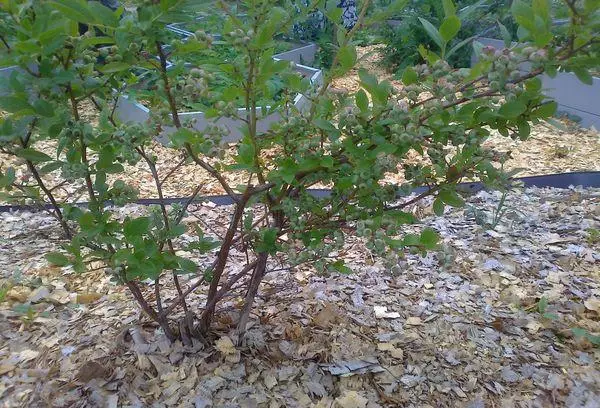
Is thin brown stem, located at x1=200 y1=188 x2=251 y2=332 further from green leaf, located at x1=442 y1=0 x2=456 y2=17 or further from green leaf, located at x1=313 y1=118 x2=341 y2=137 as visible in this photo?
green leaf, located at x1=442 y1=0 x2=456 y2=17

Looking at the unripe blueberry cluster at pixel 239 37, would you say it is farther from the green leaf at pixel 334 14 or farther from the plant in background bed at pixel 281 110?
the green leaf at pixel 334 14

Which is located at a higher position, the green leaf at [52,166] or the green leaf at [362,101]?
the green leaf at [362,101]

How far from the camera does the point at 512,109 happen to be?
39.8 inches

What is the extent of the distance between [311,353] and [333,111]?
75cm

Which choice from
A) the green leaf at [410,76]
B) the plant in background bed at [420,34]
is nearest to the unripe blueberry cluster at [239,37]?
the green leaf at [410,76]

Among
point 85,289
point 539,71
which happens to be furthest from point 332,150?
point 85,289

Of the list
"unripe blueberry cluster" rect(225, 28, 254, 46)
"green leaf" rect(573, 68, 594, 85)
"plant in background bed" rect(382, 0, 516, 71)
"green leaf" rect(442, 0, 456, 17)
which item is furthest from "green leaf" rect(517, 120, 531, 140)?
"plant in background bed" rect(382, 0, 516, 71)

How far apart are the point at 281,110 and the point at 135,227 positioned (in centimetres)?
41

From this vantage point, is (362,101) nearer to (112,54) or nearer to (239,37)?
(239,37)

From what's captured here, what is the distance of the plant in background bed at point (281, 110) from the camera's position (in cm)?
95

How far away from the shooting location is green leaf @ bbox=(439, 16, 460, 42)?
101 centimetres

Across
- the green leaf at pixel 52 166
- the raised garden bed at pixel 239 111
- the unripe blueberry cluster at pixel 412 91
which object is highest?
the unripe blueberry cluster at pixel 412 91

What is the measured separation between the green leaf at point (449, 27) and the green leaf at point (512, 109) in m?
0.17

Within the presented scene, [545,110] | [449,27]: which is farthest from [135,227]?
[545,110]
